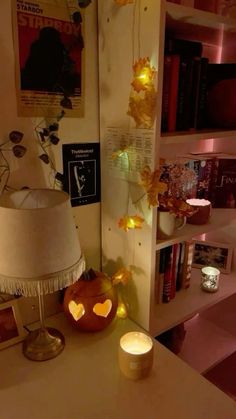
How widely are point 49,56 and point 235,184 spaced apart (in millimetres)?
835

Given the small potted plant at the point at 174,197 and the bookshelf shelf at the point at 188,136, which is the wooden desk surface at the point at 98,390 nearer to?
the small potted plant at the point at 174,197

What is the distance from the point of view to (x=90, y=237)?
3.93 feet

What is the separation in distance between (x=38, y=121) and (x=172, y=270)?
71 centimetres

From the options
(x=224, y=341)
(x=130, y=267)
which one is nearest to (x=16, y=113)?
(x=130, y=267)

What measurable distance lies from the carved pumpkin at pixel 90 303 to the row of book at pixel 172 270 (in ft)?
0.71

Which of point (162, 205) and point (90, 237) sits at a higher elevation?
point (162, 205)

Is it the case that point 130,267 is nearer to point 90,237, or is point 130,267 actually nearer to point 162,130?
point 90,237

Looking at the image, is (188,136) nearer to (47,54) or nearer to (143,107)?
(143,107)

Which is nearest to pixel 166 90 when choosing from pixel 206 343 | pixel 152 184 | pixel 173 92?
pixel 173 92

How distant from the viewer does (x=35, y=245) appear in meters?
0.78

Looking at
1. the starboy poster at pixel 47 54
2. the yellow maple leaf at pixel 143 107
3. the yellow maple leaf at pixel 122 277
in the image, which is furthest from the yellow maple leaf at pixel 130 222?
the starboy poster at pixel 47 54

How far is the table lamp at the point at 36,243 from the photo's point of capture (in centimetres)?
77

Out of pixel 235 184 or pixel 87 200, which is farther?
pixel 235 184

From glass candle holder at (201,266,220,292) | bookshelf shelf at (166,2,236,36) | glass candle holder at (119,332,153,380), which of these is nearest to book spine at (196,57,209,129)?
bookshelf shelf at (166,2,236,36)
